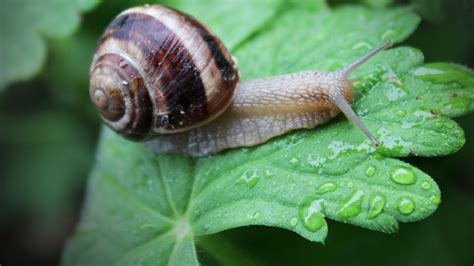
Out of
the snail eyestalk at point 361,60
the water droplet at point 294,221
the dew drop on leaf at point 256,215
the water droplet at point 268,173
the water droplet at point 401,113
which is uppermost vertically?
the snail eyestalk at point 361,60

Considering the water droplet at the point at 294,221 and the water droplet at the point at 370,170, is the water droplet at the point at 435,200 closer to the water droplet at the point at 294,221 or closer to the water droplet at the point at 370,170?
the water droplet at the point at 370,170

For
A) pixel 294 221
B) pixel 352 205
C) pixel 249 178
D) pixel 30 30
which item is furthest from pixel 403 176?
pixel 30 30

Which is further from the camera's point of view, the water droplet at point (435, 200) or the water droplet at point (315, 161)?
the water droplet at point (315, 161)

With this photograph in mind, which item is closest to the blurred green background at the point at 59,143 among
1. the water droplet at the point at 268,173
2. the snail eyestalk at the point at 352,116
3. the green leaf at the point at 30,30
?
the green leaf at the point at 30,30

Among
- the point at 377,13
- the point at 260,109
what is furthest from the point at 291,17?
the point at 260,109

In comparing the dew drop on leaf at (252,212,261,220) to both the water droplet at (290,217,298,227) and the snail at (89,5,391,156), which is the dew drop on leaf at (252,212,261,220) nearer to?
the water droplet at (290,217,298,227)

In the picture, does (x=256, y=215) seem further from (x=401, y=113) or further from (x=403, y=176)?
(x=401, y=113)

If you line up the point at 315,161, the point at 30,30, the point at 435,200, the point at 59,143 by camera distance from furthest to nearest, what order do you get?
the point at 59,143, the point at 30,30, the point at 315,161, the point at 435,200
